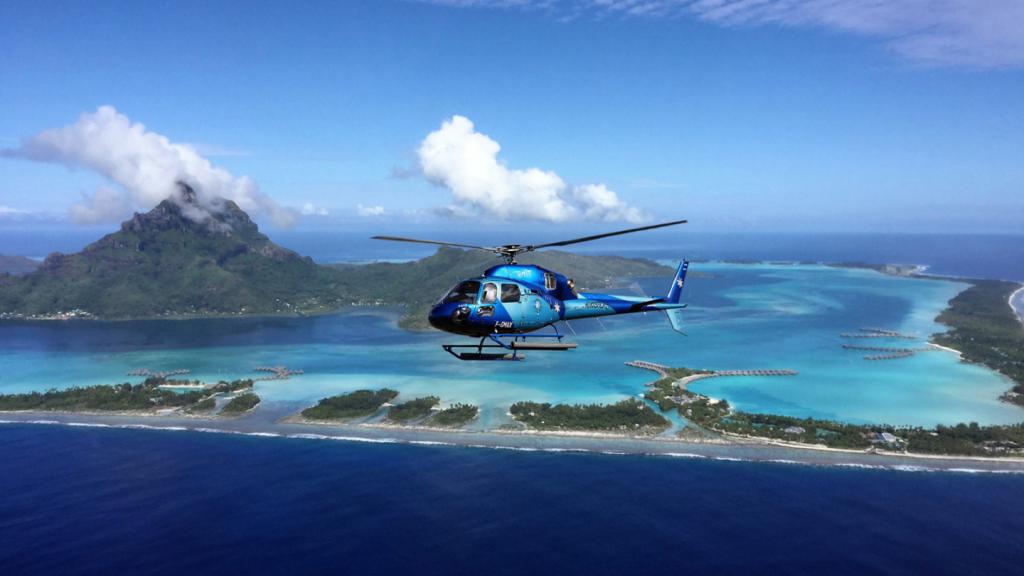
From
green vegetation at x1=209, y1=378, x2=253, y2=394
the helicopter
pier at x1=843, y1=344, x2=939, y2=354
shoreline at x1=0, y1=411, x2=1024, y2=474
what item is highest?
the helicopter

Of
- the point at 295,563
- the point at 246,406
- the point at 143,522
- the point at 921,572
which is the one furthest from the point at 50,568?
the point at 921,572

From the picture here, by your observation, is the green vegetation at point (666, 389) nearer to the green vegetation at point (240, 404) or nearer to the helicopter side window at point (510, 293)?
the green vegetation at point (240, 404)

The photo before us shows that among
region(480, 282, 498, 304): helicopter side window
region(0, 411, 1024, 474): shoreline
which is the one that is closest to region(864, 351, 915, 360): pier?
region(0, 411, 1024, 474): shoreline

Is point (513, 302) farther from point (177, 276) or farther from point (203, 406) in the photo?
point (177, 276)

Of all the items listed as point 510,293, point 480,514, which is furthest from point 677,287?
point 480,514

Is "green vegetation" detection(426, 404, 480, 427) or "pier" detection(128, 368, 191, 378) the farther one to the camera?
"pier" detection(128, 368, 191, 378)

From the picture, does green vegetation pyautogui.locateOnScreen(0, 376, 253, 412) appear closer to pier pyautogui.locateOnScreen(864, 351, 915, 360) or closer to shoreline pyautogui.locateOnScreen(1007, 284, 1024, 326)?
pier pyautogui.locateOnScreen(864, 351, 915, 360)

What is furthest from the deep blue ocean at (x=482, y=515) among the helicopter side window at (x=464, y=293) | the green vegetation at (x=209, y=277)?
the green vegetation at (x=209, y=277)

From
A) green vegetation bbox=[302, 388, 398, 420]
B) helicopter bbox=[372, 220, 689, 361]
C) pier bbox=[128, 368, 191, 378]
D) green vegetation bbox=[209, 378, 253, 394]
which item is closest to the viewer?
helicopter bbox=[372, 220, 689, 361]
